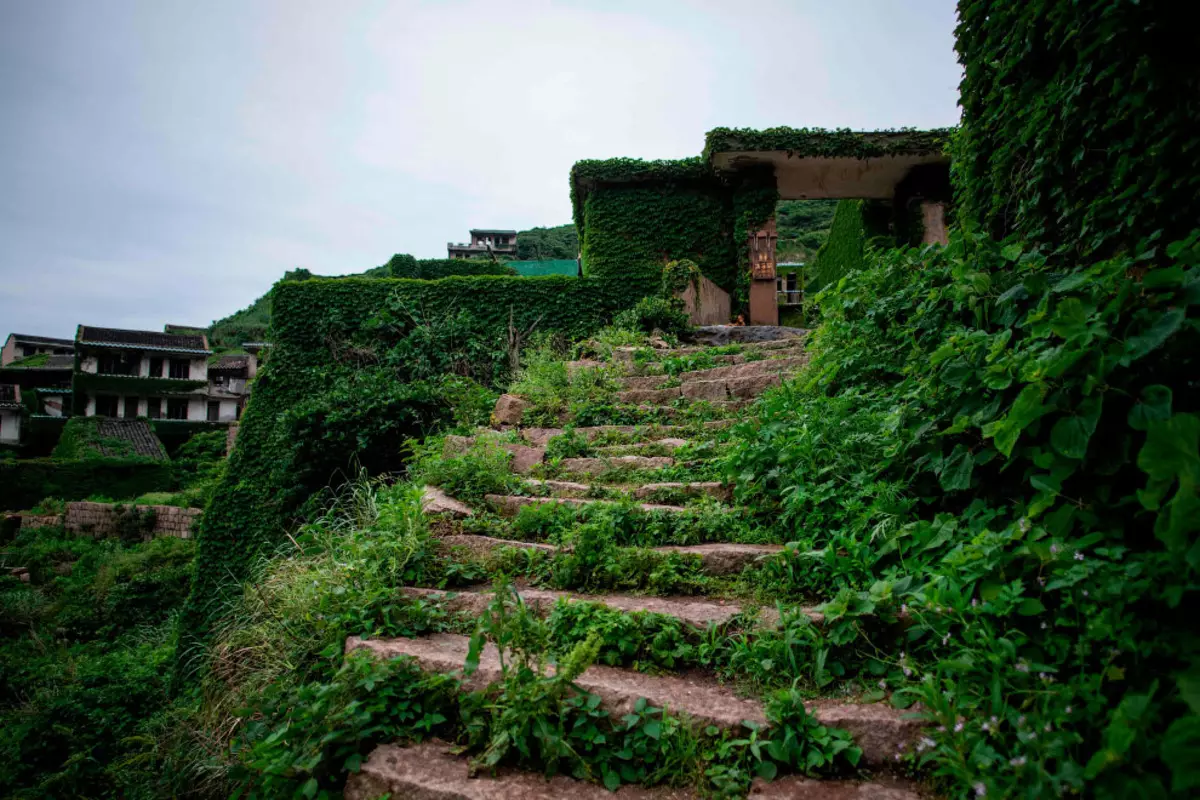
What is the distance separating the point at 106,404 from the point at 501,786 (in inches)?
1649

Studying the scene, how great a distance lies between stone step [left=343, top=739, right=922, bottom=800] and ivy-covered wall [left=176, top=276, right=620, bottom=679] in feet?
18.3

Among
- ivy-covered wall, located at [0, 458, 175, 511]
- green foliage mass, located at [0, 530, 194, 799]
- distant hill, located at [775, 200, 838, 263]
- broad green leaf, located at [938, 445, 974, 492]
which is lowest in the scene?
green foliage mass, located at [0, 530, 194, 799]

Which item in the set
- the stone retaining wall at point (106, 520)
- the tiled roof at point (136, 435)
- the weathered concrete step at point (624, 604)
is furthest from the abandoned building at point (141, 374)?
the weathered concrete step at point (624, 604)

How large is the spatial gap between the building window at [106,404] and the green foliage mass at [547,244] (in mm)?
27640

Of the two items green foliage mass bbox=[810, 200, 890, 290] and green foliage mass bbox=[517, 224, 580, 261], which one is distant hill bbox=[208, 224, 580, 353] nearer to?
green foliage mass bbox=[517, 224, 580, 261]

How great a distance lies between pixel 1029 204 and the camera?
3.16 metres

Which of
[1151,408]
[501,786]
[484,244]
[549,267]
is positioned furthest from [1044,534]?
[484,244]

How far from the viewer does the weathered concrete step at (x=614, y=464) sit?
444cm

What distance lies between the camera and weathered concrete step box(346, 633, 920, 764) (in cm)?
181

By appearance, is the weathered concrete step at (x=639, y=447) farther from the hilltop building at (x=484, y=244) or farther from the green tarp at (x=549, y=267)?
the hilltop building at (x=484, y=244)

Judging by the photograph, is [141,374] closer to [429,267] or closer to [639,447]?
[429,267]

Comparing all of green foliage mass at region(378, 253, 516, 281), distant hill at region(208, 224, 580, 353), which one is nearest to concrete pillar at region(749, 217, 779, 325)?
green foliage mass at region(378, 253, 516, 281)

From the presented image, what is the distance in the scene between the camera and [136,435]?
28.3 m

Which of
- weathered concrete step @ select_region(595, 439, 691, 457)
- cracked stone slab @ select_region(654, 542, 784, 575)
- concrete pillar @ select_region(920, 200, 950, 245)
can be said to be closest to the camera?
cracked stone slab @ select_region(654, 542, 784, 575)
